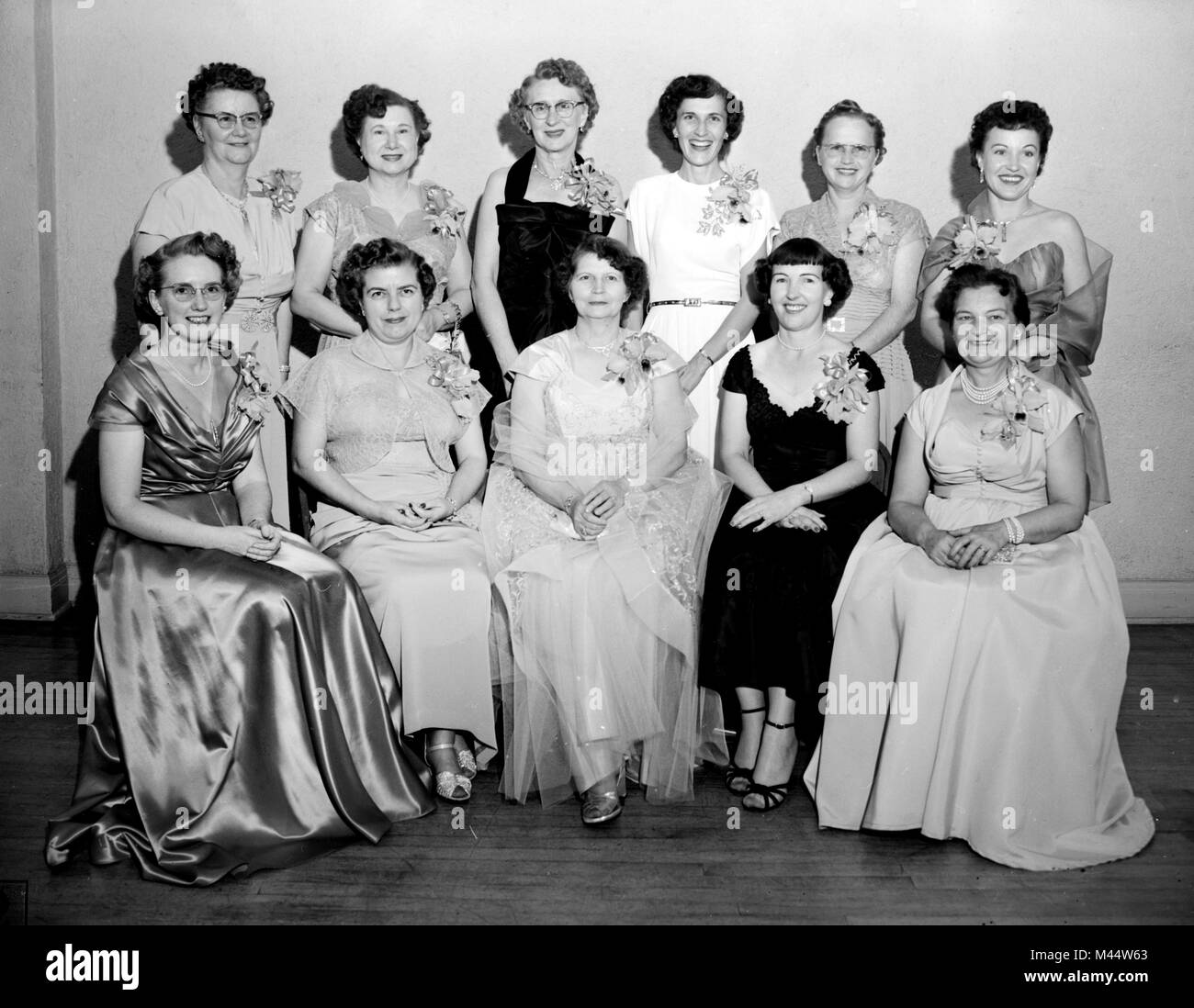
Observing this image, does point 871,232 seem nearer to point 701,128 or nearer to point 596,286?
point 701,128

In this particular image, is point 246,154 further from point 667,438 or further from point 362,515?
point 667,438

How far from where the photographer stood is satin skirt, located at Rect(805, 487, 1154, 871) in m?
2.98

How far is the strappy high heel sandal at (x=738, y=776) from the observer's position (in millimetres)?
3348

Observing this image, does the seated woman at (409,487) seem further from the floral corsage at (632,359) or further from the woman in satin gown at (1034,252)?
the woman in satin gown at (1034,252)

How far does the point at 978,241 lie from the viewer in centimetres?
365

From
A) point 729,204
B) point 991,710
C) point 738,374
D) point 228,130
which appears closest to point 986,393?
point 738,374

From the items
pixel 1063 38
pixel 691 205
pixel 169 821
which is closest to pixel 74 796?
pixel 169 821

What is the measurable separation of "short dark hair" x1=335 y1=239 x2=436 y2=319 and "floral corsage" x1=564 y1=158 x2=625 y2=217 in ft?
1.85

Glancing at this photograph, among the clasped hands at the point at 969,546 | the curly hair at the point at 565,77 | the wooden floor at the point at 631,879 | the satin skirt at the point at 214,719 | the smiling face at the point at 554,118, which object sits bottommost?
the wooden floor at the point at 631,879

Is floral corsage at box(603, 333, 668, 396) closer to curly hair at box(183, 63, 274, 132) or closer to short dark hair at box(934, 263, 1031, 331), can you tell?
short dark hair at box(934, 263, 1031, 331)

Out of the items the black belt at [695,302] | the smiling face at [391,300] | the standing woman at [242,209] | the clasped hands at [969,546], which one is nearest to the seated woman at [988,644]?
the clasped hands at [969,546]

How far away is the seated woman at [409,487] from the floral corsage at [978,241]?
1.46 meters

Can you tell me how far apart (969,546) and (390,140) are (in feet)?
6.96
